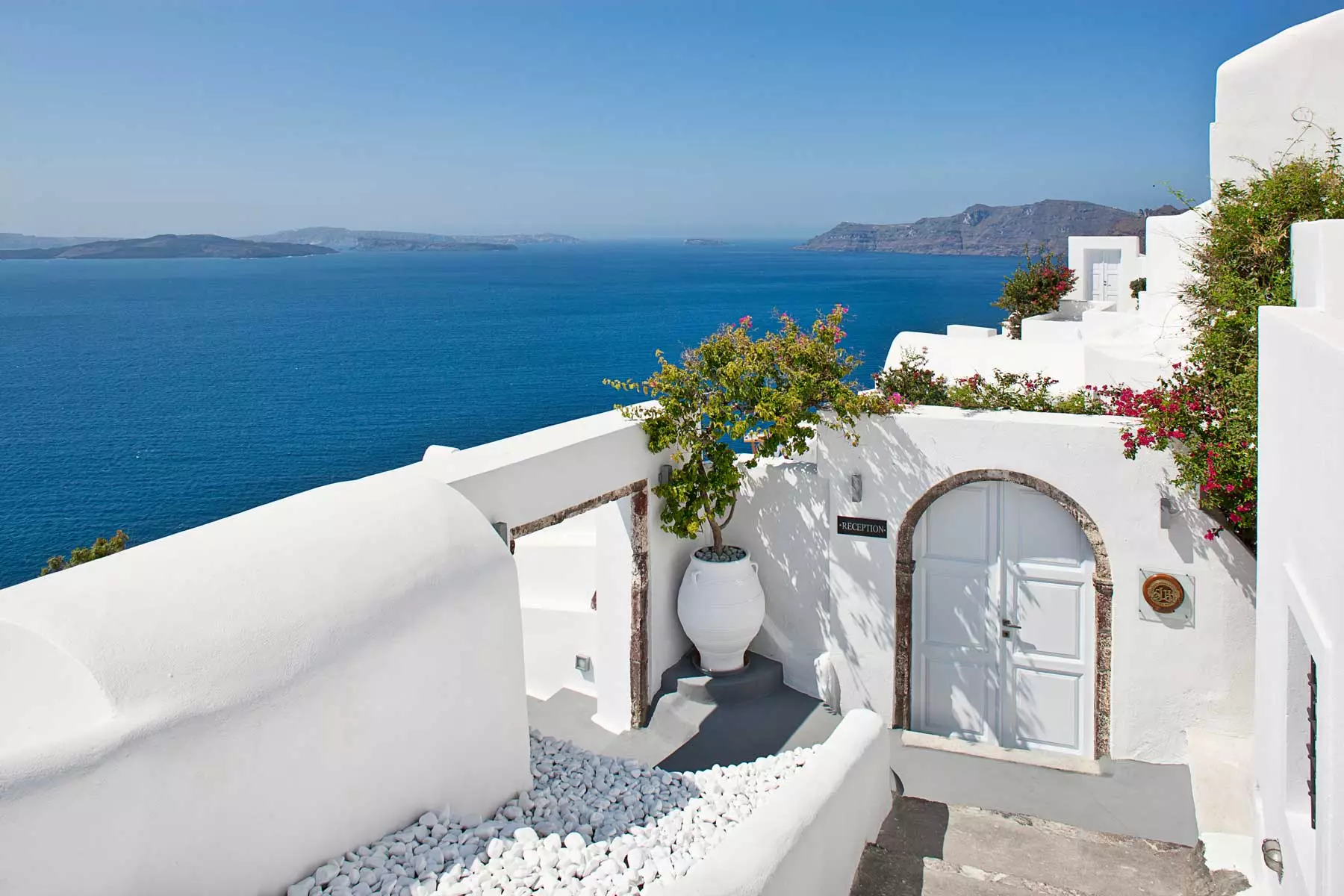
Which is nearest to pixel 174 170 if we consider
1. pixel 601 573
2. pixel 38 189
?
pixel 38 189

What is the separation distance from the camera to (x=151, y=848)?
3363 mm

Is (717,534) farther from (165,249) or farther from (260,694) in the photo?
(165,249)

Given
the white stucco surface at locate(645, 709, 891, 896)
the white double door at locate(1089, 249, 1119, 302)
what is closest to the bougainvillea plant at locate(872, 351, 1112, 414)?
the white stucco surface at locate(645, 709, 891, 896)

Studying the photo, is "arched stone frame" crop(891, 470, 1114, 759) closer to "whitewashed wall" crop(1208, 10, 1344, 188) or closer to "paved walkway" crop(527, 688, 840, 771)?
"paved walkway" crop(527, 688, 840, 771)

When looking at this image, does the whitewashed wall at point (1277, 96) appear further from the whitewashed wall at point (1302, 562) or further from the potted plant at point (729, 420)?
the whitewashed wall at point (1302, 562)

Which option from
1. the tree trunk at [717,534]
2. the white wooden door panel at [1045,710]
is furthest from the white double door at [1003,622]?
the tree trunk at [717,534]

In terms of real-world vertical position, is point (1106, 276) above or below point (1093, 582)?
above

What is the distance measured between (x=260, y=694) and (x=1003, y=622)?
6.03 meters

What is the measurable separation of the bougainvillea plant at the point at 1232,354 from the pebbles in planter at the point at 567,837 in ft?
11.5

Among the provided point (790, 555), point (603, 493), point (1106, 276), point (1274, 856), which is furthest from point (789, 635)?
point (1106, 276)

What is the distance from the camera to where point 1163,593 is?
7141 millimetres

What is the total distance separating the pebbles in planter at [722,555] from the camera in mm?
8094

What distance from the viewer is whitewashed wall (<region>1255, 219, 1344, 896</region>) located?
288cm

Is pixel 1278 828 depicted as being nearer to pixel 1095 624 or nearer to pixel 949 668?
pixel 1095 624
